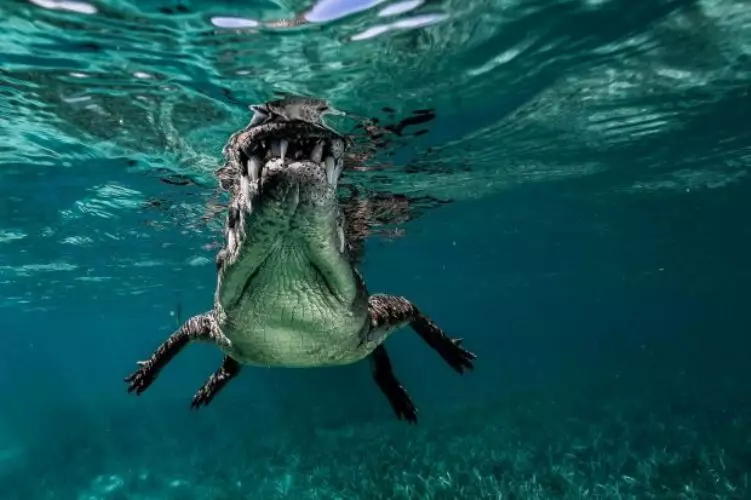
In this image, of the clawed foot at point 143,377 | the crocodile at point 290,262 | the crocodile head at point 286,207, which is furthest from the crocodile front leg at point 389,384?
the crocodile head at point 286,207

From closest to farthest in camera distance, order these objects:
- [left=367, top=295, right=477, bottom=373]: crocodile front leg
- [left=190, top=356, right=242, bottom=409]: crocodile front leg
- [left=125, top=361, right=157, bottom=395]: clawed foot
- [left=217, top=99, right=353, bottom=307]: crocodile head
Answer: [left=217, top=99, right=353, bottom=307]: crocodile head, [left=367, top=295, right=477, bottom=373]: crocodile front leg, [left=125, top=361, right=157, bottom=395]: clawed foot, [left=190, top=356, right=242, bottom=409]: crocodile front leg

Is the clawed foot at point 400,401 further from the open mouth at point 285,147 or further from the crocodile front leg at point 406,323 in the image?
the open mouth at point 285,147

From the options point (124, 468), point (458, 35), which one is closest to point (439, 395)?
point (124, 468)

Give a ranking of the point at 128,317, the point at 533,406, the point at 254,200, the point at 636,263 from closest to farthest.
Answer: the point at 254,200, the point at 533,406, the point at 636,263, the point at 128,317

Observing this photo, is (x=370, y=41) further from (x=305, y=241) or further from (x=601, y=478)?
(x=601, y=478)

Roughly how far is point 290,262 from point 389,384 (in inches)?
173

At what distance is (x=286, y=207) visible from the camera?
2.76 m

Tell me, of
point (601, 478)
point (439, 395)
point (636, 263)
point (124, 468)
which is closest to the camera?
point (601, 478)

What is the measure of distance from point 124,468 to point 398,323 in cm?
2214

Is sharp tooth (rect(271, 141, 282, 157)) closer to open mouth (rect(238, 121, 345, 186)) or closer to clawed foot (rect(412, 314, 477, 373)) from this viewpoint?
open mouth (rect(238, 121, 345, 186))

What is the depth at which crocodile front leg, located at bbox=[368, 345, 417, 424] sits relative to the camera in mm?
7086

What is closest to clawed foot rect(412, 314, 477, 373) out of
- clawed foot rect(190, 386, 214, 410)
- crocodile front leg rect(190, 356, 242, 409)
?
crocodile front leg rect(190, 356, 242, 409)

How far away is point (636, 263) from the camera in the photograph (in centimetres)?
4528

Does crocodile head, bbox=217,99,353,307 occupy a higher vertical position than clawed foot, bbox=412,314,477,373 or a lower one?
higher
